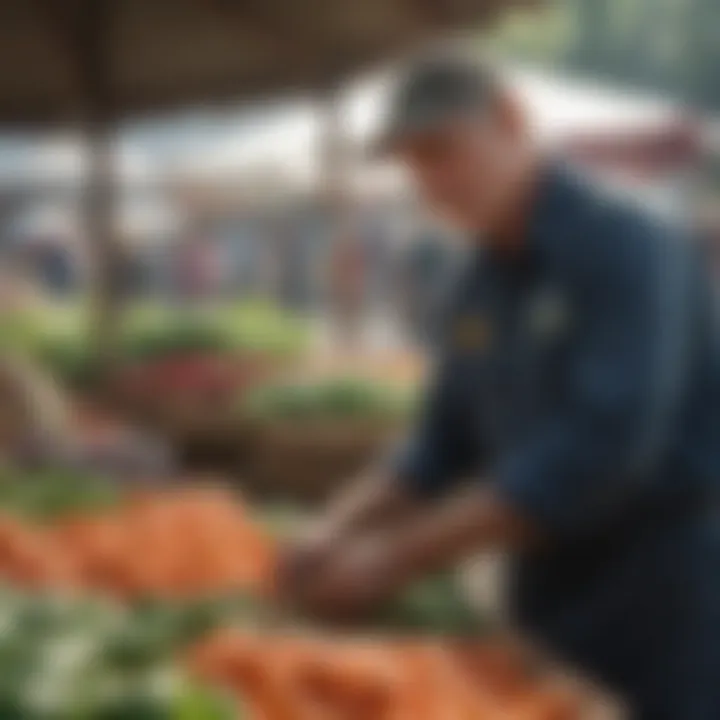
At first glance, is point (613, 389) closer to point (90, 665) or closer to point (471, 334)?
point (471, 334)

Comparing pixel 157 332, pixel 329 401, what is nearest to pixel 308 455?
pixel 329 401

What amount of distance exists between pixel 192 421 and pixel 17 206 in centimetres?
20

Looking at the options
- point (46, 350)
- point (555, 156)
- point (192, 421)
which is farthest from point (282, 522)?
point (555, 156)

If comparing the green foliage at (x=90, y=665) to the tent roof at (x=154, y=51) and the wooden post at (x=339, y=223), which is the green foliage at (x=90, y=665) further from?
the tent roof at (x=154, y=51)

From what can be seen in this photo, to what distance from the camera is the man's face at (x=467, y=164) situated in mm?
864

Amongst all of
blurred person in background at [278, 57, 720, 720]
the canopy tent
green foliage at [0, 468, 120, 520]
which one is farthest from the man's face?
green foliage at [0, 468, 120, 520]

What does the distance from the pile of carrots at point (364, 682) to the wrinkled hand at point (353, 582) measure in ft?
0.12

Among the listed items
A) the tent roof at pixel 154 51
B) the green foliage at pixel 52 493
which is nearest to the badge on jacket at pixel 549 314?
the tent roof at pixel 154 51

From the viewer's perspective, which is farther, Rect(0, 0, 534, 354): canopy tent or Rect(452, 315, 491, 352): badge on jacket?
Rect(0, 0, 534, 354): canopy tent

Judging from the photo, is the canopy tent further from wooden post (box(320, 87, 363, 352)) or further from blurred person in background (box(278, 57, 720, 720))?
blurred person in background (box(278, 57, 720, 720))

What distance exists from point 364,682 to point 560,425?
19 cm

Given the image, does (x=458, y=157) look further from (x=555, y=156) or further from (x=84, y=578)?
(x=84, y=578)

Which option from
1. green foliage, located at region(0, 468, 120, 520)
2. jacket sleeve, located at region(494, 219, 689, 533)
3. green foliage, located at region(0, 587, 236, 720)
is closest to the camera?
green foliage, located at region(0, 587, 236, 720)

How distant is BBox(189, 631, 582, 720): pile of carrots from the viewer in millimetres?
810
